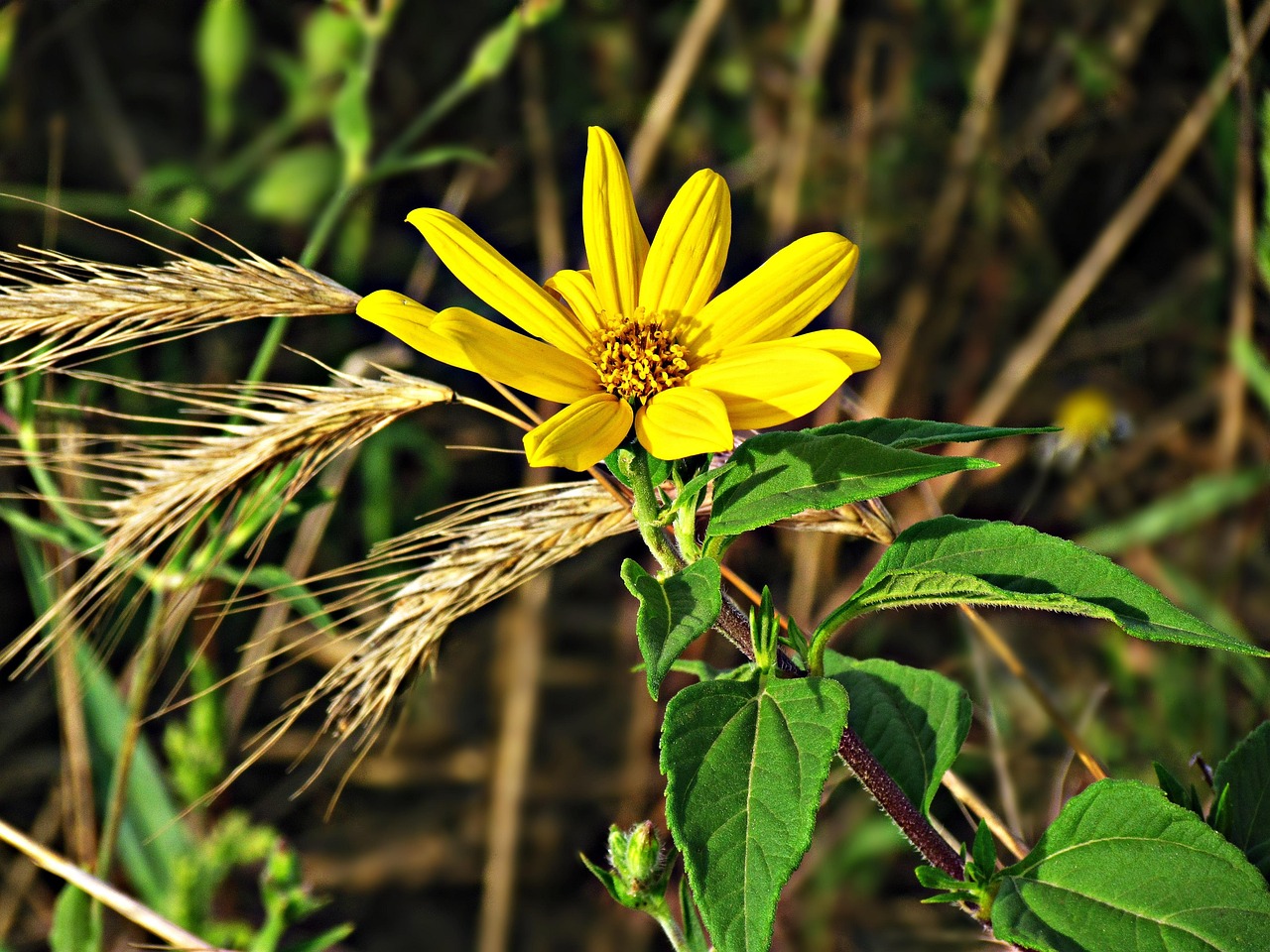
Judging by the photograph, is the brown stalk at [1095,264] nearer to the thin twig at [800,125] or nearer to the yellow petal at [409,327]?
the thin twig at [800,125]

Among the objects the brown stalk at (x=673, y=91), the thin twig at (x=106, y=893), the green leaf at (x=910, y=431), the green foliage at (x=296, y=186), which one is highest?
the green foliage at (x=296, y=186)

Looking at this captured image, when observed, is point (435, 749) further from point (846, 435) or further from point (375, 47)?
point (846, 435)

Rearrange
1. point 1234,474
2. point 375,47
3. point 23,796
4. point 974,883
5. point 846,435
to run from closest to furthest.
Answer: point 846,435, point 974,883, point 375,47, point 23,796, point 1234,474

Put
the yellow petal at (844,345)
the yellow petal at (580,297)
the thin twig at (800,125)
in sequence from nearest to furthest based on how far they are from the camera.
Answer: the yellow petal at (844,345)
the yellow petal at (580,297)
the thin twig at (800,125)

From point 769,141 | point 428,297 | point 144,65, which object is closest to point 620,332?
point 428,297

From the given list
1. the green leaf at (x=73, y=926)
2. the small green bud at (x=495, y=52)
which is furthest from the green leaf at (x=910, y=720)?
the small green bud at (x=495, y=52)

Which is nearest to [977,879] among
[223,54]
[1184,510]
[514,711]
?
[514,711]
